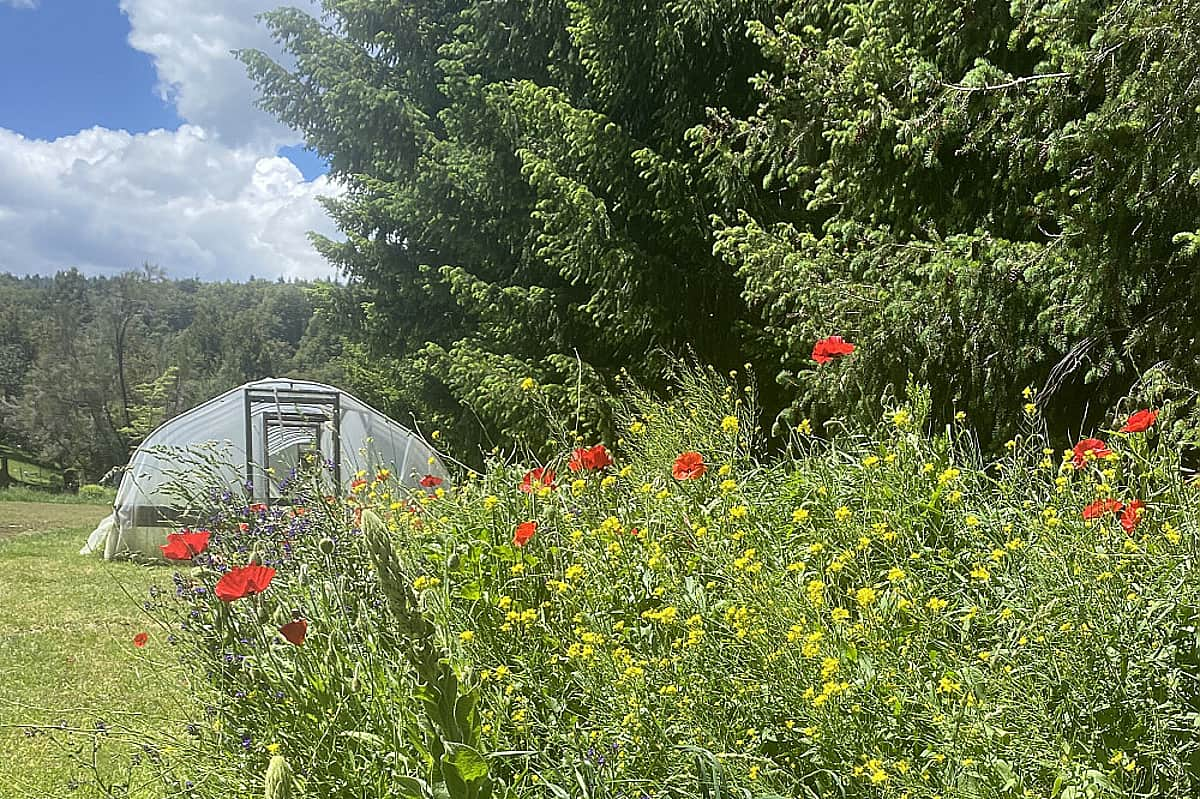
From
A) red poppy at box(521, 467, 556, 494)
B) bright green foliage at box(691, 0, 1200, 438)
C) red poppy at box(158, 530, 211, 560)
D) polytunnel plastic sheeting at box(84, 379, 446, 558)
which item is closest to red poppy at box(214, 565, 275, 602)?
red poppy at box(158, 530, 211, 560)

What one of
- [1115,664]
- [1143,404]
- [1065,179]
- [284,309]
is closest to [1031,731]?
[1115,664]

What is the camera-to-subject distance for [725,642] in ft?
6.33

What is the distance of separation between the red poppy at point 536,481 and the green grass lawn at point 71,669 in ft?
3.59

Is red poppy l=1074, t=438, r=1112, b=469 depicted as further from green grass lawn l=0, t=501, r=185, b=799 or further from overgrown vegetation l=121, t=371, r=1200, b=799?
green grass lawn l=0, t=501, r=185, b=799

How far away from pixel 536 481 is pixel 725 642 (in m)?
0.89

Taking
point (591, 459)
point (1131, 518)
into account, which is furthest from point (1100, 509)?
point (591, 459)

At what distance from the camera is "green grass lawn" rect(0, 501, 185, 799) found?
3127 mm

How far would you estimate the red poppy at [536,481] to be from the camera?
2.66m

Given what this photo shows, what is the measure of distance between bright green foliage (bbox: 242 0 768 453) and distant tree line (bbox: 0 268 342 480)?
750 inches

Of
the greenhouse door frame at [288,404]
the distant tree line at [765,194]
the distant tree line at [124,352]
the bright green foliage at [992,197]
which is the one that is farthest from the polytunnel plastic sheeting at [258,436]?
the distant tree line at [124,352]

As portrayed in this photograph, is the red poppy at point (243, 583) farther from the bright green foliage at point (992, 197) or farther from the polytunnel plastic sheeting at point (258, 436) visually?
the polytunnel plastic sheeting at point (258, 436)

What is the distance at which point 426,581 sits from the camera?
2.21 metres

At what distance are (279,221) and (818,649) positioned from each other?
115473mm

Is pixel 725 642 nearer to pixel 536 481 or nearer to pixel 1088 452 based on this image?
pixel 536 481
